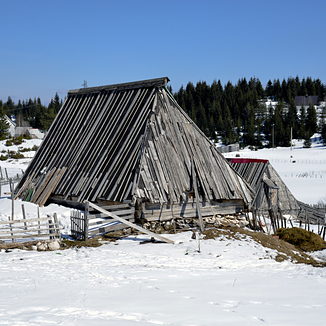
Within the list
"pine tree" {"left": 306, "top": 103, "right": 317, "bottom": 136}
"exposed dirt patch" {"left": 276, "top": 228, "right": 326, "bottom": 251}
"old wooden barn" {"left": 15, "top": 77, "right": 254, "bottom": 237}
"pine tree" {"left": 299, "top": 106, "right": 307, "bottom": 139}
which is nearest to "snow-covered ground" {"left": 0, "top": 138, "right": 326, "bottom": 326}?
"exposed dirt patch" {"left": 276, "top": 228, "right": 326, "bottom": 251}

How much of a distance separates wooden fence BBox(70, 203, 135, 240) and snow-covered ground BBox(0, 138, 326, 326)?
84 cm

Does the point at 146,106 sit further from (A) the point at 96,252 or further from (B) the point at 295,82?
(B) the point at 295,82

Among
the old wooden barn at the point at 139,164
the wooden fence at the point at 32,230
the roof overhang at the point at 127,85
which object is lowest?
the wooden fence at the point at 32,230

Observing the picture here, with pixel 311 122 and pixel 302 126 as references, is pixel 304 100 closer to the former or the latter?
pixel 311 122

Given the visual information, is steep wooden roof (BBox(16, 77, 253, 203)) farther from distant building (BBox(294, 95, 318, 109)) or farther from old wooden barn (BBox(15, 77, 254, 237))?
distant building (BBox(294, 95, 318, 109))

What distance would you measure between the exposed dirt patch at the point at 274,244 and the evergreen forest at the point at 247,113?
73910mm

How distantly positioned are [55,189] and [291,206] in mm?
18377

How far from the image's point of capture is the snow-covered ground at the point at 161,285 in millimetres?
6832

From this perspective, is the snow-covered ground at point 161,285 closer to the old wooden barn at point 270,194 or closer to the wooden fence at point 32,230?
the wooden fence at point 32,230

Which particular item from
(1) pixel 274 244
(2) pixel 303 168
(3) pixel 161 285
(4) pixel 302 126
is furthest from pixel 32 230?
(4) pixel 302 126

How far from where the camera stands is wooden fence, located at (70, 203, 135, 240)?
13.7 metres

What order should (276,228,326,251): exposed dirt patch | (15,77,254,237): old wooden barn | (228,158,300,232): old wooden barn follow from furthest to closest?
(228,158,300,232): old wooden barn < (15,77,254,237): old wooden barn < (276,228,326,251): exposed dirt patch

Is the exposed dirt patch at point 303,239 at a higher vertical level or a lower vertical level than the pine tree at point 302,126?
lower

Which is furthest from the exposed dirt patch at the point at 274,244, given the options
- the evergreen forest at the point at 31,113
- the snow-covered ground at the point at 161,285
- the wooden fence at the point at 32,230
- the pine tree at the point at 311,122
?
the pine tree at the point at 311,122
